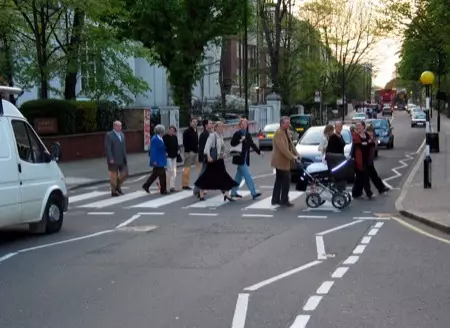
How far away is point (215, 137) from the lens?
16.4 meters

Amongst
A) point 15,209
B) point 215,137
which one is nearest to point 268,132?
point 215,137

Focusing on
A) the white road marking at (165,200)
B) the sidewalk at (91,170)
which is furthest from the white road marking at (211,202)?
the sidewalk at (91,170)

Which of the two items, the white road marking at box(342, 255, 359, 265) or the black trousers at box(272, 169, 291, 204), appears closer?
the white road marking at box(342, 255, 359, 265)

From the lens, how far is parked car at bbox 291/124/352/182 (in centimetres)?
2094

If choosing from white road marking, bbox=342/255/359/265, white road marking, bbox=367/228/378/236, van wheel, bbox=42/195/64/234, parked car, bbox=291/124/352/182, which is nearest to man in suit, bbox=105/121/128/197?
parked car, bbox=291/124/352/182

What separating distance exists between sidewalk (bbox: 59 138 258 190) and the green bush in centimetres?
169

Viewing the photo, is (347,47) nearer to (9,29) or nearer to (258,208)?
(9,29)

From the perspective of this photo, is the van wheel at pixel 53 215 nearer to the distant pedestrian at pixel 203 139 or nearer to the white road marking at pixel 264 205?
the white road marking at pixel 264 205

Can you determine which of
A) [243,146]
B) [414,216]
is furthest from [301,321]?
[243,146]

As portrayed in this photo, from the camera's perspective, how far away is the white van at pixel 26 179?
11039 mm

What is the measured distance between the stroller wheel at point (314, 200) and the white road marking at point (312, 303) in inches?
315

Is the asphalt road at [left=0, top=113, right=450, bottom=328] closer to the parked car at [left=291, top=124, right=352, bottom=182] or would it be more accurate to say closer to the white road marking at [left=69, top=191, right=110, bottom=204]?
the white road marking at [left=69, top=191, right=110, bottom=204]

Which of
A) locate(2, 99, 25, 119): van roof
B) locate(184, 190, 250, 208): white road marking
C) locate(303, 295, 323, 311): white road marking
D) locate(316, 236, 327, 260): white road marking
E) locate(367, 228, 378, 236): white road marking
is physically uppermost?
locate(2, 99, 25, 119): van roof

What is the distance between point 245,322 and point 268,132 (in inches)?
1223
